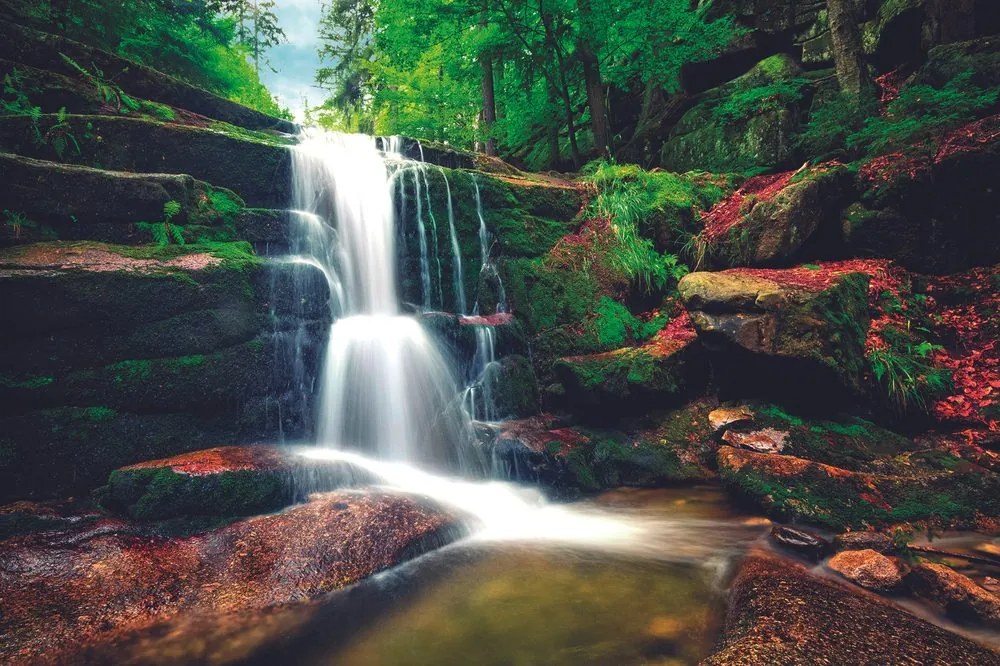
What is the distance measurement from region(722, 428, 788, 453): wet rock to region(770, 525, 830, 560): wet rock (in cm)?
143

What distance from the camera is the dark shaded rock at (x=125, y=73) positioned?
22.0 feet

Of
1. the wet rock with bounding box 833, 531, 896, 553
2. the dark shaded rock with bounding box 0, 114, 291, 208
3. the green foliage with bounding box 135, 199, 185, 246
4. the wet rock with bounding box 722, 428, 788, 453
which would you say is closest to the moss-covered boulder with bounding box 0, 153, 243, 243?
the green foliage with bounding box 135, 199, 185, 246

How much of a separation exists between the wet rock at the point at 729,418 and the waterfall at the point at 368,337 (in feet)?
11.5

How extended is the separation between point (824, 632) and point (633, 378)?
13.9 ft

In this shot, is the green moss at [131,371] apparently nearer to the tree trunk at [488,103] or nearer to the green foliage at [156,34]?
the green foliage at [156,34]

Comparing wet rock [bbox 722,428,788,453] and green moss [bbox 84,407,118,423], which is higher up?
green moss [bbox 84,407,118,423]

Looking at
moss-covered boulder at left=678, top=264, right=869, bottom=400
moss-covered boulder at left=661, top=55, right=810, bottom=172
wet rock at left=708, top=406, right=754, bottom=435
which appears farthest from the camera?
moss-covered boulder at left=661, top=55, right=810, bottom=172

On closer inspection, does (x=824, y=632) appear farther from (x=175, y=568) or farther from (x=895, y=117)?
(x=895, y=117)

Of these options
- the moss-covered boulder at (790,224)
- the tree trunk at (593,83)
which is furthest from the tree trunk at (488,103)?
the moss-covered boulder at (790,224)

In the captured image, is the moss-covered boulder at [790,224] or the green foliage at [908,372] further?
the moss-covered boulder at [790,224]

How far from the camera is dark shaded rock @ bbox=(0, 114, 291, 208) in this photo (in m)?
5.96

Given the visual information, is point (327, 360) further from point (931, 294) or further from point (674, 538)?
point (931, 294)

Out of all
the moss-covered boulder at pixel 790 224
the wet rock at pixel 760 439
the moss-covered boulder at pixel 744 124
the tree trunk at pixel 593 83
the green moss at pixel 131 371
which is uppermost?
the tree trunk at pixel 593 83

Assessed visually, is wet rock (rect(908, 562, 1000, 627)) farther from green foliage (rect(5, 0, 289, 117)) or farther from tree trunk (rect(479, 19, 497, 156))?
tree trunk (rect(479, 19, 497, 156))
